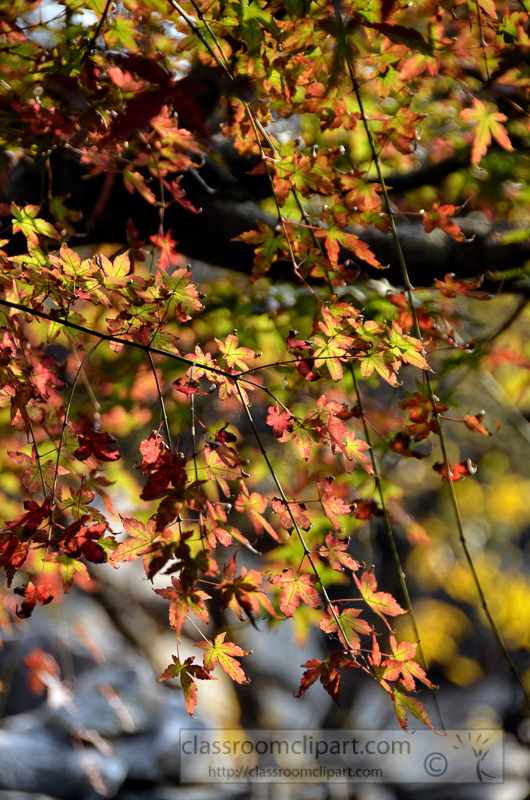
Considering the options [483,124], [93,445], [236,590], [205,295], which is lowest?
[236,590]

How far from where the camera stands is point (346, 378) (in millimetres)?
1474

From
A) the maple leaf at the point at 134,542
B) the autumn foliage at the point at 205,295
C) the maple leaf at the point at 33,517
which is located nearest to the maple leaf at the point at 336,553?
the autumn foliage at the point at 205,295

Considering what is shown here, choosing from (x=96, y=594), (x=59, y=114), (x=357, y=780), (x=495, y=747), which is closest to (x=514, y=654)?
(x=495, y=747)

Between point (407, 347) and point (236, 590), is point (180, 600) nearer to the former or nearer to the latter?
point (236, 590)

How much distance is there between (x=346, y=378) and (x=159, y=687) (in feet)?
8.56

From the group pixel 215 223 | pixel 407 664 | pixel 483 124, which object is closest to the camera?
pixel 407 664

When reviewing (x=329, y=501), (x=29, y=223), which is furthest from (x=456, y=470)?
(x=29, y=223)

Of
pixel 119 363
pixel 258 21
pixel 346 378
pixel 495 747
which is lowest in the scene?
pixel 495 747

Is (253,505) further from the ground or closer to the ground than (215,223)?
closer to the ground

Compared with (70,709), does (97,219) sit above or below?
above

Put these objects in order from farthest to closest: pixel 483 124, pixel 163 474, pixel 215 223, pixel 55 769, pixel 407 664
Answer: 1. pixel 55 769
2. pixel 215 223
3. pixel 483 124
4. pixel 407 664
5. pixel 163 474

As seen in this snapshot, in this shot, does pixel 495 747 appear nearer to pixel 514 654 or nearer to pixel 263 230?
pixel 514 654

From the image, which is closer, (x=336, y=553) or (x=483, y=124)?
(x=336, y=553)

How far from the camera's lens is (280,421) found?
717 mm
